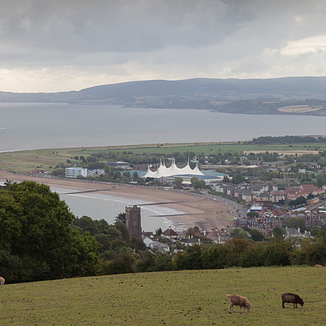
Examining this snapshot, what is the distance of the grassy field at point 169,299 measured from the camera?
998 cm

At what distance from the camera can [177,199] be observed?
53188 millimetres

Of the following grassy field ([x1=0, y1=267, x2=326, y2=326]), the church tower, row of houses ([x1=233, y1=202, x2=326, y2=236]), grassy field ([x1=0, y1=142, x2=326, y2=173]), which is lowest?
row of houses ([x1=233, y1=202, x2=326, y2=236])

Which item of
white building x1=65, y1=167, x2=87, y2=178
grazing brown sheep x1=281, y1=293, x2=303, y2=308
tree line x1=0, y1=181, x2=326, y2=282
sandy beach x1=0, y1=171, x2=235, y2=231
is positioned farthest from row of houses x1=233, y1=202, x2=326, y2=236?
grazing brown sheep x1=281, y1=293, x2=303, y2=308

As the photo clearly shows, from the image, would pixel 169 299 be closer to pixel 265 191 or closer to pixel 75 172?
pixel 265 191

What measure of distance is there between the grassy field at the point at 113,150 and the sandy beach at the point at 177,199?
28.1 ft

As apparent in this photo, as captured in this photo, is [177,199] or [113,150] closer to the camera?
[177,199]

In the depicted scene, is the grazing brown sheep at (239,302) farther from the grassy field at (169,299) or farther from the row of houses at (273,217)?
the row of houses at (273,217)

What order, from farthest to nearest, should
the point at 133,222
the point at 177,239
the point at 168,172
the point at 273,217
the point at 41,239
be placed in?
1. the point at 168,172
2. the point at 273,217
3. the point at 133,222
4. the point at 177,239
5. the point at 41,239

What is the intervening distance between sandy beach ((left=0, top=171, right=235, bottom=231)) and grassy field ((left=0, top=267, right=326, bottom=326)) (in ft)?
82.3

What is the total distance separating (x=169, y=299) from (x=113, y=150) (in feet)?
275

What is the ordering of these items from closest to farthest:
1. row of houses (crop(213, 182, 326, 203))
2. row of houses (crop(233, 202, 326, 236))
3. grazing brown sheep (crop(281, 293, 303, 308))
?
grazing brown sheep (crop(281, 293, 303, 308))
row of houses (crop(233, 202, 326, 236))
row of houses (crop(213, 182, 326, 203))

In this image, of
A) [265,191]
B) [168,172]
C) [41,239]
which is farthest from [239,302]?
[168,172]

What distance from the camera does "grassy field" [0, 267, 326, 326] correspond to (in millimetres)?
9984

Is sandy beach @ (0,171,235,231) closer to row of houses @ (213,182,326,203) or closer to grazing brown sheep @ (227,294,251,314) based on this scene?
row of houses @ (213,182,326,203)
